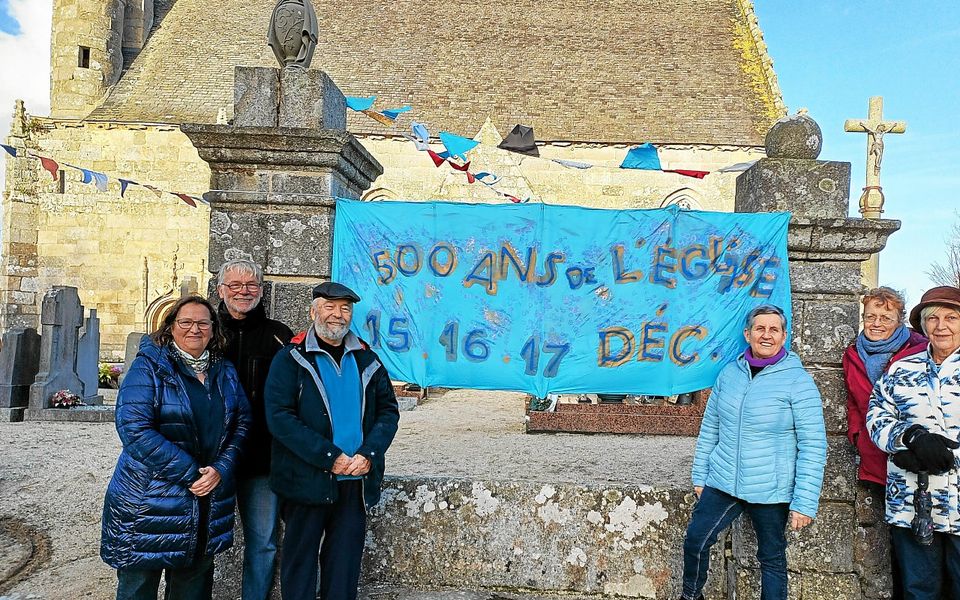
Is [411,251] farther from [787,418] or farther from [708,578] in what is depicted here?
[708,578]

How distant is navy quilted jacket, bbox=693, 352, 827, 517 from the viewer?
304 centimetres

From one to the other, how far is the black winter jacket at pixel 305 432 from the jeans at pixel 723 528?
159 centimetres

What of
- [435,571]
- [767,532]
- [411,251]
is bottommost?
[435,571]

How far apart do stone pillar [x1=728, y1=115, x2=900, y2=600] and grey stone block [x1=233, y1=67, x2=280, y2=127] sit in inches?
112

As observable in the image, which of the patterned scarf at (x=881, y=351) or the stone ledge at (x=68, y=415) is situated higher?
the patterned scarf at (x=881, y=351)

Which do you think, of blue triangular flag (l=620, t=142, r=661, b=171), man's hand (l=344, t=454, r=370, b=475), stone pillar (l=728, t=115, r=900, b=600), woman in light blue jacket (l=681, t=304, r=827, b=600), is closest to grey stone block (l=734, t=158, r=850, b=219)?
stone pillar (l=728, t=115, r=900, b=600)

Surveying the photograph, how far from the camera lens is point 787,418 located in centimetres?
305

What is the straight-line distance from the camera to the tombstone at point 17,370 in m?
9.55

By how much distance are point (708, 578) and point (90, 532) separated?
440cm

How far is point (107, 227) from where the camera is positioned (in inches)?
688

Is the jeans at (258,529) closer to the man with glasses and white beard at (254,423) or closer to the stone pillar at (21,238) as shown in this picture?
the man with glasses and white beard at (254,423)

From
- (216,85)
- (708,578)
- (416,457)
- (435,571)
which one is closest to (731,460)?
(708,578)

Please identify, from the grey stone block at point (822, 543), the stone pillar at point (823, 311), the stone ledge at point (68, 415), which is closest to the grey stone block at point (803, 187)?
the stone pillar at point (823, 311)

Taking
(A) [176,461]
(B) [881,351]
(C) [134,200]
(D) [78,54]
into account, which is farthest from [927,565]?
(D) [78,54]
